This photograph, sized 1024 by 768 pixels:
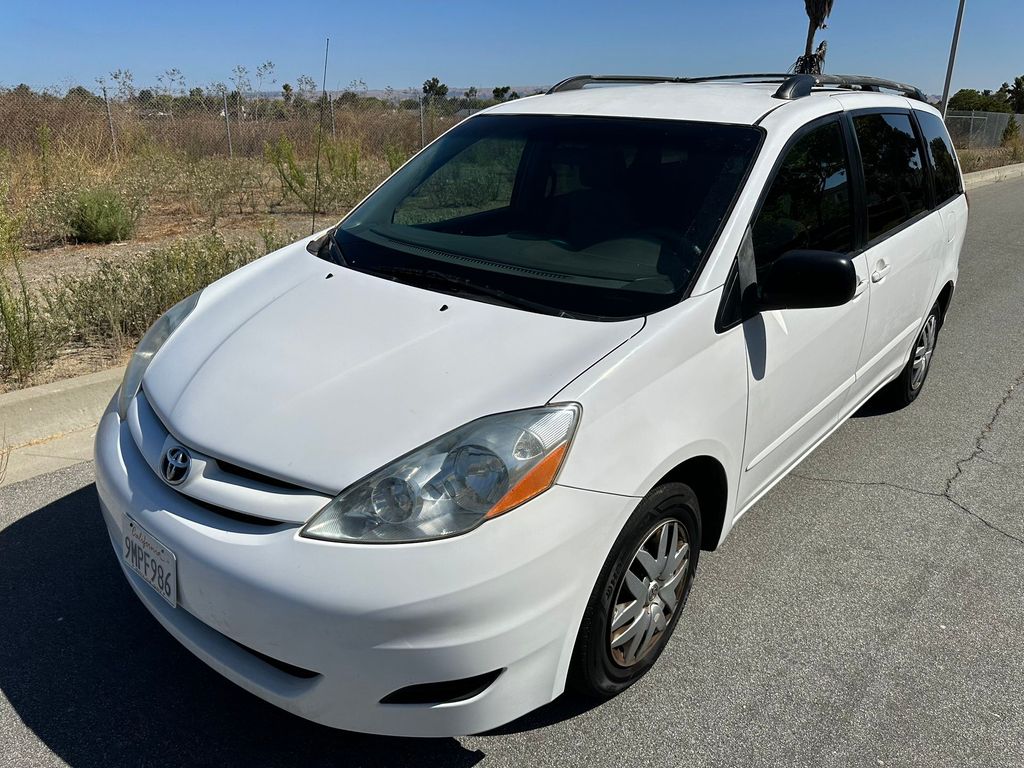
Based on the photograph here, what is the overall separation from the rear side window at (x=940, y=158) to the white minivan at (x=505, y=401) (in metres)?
1.04

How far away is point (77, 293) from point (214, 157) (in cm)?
859

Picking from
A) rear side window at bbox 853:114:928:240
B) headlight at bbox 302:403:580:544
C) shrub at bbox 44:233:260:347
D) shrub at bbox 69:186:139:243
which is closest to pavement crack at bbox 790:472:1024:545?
rear side window at bbox 853:114:928:240

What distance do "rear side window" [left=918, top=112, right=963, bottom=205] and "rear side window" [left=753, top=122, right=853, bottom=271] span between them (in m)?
1.44

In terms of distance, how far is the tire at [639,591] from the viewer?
2.22 meters

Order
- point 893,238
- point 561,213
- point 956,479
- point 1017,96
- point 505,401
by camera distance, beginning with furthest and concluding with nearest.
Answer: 1. point 1017,96
2. point 956,479
3. point 893,238
4. point 561,213
5. point 505,401

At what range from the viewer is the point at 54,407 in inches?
164

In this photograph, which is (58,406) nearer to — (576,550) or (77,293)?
(77,293)

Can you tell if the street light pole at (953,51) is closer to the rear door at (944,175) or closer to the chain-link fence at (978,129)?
the chain-link fence at (978,129)

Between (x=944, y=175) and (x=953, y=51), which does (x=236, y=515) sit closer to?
(x=944, y=175)

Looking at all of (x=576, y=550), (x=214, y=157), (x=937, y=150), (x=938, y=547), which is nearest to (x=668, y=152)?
(x=576, y=550)

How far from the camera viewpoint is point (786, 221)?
2.99 meters

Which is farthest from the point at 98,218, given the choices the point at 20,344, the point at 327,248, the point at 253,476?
the point at 253,476

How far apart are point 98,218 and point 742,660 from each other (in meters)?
8.11

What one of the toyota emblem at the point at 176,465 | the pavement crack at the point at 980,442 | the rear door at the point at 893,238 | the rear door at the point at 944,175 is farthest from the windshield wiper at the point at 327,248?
the rear door at the point at 944,175
